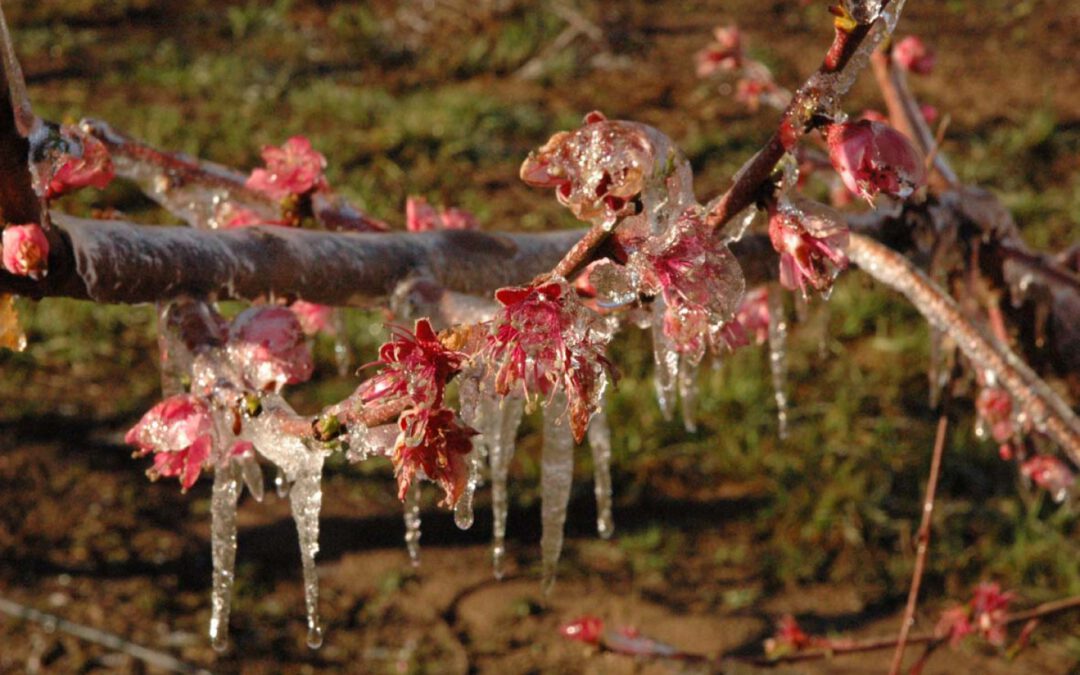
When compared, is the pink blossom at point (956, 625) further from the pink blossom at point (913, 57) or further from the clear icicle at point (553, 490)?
the pink blossom at point (913, 57)

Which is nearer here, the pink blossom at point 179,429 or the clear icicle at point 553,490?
the pink blossom at point 179,429

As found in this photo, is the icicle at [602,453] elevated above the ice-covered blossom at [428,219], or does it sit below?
below

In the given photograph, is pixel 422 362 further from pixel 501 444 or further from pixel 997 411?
pixel 997 411

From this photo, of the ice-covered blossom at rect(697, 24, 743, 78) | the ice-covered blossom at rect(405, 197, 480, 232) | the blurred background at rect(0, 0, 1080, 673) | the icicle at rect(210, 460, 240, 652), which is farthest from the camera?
the blurred background at rect(0, 0, 1080, 673)

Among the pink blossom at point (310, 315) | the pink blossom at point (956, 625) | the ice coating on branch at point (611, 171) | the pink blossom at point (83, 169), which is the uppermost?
the pink blossom at point (83, 169)

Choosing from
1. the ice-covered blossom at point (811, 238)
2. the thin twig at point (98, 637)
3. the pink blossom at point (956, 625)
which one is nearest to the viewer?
the ice-covered blossom at point (811, 238)

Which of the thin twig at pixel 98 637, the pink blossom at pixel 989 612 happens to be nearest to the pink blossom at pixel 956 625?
the pink blossom at pixel 989 612

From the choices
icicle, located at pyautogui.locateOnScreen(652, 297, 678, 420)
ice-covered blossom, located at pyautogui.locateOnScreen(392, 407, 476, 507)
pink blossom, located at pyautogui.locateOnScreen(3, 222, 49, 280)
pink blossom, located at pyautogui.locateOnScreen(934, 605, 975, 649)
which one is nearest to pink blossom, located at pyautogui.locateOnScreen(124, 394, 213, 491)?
pink blossom, located at pyautogui.locateOnScreen(3, 222, 49, 280)

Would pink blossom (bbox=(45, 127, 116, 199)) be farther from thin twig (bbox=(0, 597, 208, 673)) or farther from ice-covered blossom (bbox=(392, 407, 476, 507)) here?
thin twig (bbox=(0, 597, 208, 673))
